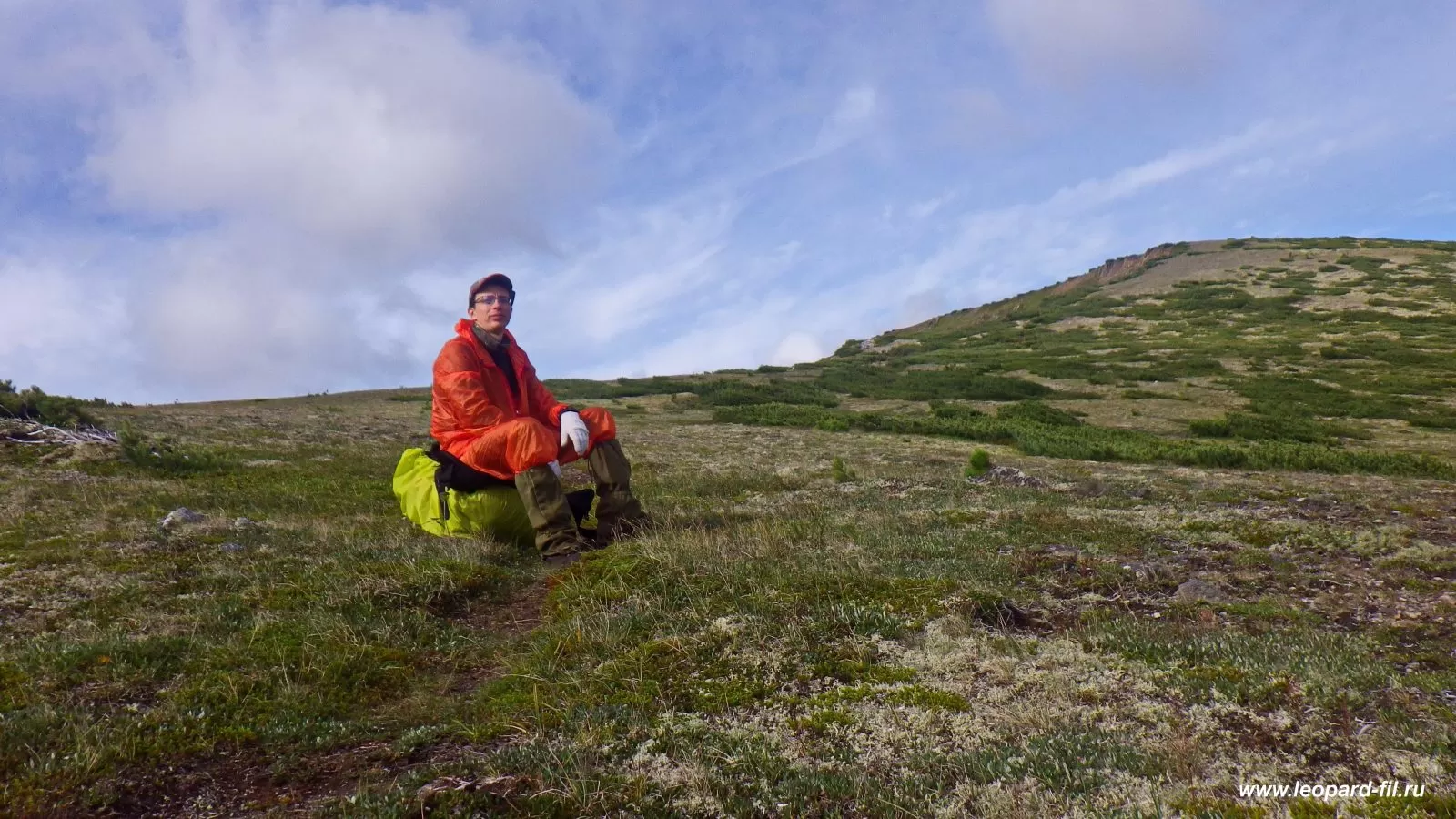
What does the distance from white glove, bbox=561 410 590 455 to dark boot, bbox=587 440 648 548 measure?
0.90 feet

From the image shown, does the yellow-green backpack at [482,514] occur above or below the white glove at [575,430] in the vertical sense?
below

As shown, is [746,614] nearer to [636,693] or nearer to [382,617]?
[636,693]

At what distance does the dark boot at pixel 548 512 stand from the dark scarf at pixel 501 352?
1.60 meters

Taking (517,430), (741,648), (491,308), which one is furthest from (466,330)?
(741,648)

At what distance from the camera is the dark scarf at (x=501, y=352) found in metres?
9.23

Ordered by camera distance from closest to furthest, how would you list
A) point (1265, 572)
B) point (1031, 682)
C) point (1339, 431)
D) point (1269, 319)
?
point (1031, 682) < point (1265, 572) < point (1339, 431) < point (1269, 319)

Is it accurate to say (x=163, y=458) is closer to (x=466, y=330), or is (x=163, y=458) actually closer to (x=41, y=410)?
(x=41, y=410)

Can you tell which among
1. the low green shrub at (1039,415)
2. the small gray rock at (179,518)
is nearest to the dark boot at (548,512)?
the small gray rock at (179,518)

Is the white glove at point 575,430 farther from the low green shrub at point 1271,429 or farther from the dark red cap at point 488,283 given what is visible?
the low green shrub at point 1271,429

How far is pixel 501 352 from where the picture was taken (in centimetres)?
944

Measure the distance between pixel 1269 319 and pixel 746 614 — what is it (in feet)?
187

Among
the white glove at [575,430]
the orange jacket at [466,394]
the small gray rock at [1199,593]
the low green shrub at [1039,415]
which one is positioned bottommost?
the small gray rock at [1199,593]

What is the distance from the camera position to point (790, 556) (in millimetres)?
7566

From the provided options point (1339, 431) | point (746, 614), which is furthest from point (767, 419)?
point (746, 614)
